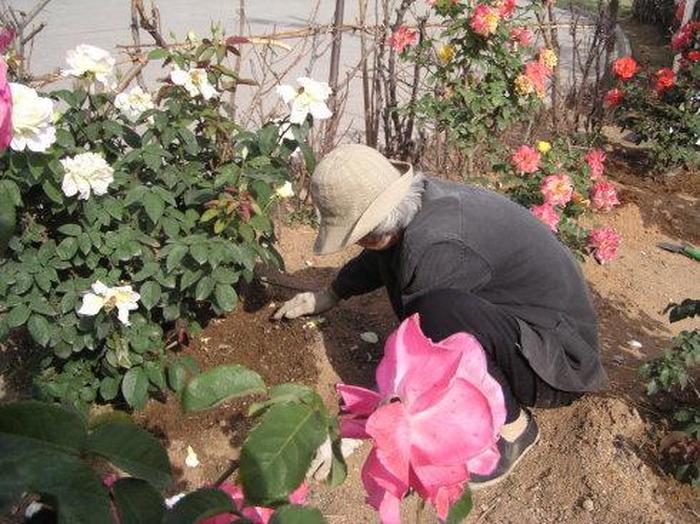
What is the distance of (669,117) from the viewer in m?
4.89

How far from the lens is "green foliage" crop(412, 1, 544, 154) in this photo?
388 cm

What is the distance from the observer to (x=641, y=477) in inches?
97.0

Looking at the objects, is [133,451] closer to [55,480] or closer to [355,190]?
[55,480]

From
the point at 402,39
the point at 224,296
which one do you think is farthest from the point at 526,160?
the point at 224,296

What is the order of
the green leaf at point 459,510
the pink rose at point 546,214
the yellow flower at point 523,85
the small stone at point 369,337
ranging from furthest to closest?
the yellow flower at point 523,85 < the pink rose at point 546,214 < the small stone at point 369,337 < the green leaf at point 459,510

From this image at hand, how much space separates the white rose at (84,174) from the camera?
2.13m

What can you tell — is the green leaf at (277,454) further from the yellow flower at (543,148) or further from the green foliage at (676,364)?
the yellow flower at (543,148)

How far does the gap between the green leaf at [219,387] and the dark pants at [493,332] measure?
1523 mm

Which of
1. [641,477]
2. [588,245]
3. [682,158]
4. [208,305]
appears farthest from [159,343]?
[682,158]

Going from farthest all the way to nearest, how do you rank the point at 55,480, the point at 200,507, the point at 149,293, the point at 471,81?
the point at 471,81 < the point at 149,293 < the point at 200,507 < the point at 55,480

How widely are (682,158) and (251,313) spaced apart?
3.08 m

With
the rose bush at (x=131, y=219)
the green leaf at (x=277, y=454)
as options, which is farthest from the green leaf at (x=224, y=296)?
the green leaf at (x=277, y=454)

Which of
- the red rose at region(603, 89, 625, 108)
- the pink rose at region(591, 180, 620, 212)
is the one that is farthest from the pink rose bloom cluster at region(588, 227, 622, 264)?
the red rose at region(603, 89, 625, 108)

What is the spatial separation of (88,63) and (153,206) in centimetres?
45
